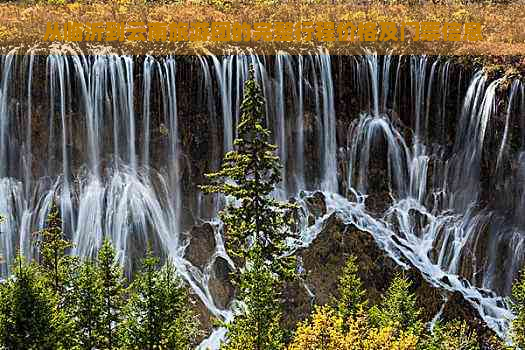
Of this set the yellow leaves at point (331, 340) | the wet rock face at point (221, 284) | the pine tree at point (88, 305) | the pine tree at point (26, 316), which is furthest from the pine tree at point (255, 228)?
the wet rock face at point (221, 284)

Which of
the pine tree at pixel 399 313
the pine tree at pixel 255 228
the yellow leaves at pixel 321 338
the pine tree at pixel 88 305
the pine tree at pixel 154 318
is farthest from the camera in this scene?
the pine tree at pixel 399 313

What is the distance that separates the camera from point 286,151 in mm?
30000

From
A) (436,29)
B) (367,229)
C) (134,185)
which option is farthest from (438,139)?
(134,185)

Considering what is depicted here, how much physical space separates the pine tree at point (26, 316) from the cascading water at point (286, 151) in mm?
13845

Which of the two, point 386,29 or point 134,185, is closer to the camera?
point 134,185

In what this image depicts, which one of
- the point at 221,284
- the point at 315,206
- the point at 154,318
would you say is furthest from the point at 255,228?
the point at 315,206

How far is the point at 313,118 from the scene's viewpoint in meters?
30.0

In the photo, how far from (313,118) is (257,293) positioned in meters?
16.0

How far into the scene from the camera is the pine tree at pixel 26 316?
13938 mm

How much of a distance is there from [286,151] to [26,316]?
57.1 feet

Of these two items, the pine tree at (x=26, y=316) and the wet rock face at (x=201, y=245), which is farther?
the wet rock face at (x=201, y=245)

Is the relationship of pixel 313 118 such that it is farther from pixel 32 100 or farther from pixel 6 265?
pixel 6 265

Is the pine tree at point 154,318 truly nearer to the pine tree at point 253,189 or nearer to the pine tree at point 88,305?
the pine tree at point 88,305

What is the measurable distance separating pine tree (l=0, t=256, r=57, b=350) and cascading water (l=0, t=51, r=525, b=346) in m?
13.8
